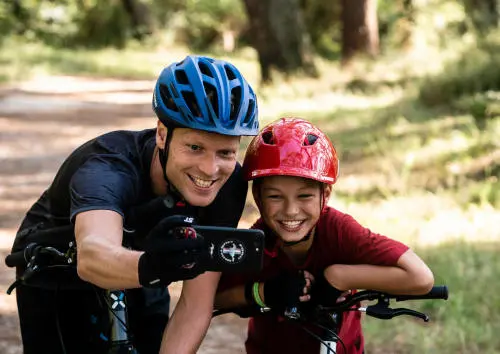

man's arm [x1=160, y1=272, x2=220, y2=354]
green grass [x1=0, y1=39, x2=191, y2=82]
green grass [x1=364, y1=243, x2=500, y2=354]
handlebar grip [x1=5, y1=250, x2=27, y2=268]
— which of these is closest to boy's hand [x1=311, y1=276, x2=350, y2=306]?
man's arm [x1=160, y1=272, x2=220, y2=354]

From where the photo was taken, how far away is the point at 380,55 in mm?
20391

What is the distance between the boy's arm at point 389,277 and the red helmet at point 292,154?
0.39m

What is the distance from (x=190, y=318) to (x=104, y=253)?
700mm

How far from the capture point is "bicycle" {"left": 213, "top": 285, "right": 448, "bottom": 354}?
3282 millimetres

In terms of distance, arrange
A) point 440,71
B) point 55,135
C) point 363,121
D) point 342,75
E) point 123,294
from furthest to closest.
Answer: point 342,75 → point 55,135 → point 440,71 → point 363,121 → point 123,294

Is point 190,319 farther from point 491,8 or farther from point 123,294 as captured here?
point 491,8

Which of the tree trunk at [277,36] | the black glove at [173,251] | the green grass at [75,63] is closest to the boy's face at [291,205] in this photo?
the black glove at [173,251]

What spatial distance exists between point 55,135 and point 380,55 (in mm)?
7971

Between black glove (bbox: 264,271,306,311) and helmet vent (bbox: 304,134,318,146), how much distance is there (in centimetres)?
58

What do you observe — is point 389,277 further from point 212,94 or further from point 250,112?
point 212,94

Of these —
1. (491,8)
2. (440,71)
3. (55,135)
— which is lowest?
(55,135)

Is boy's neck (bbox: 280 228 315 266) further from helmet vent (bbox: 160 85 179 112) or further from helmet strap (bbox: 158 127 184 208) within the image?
helmet vent (bbox: 160 85 179 112)

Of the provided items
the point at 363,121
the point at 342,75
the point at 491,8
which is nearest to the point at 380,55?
the point at 342,75

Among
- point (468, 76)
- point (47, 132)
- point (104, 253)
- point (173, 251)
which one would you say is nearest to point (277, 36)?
point (47, 132)
